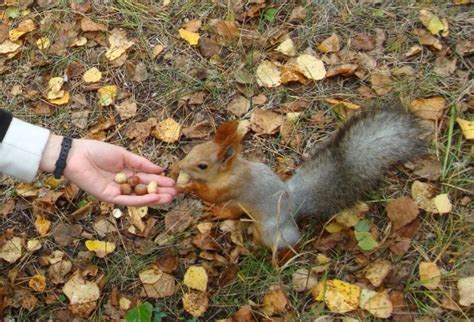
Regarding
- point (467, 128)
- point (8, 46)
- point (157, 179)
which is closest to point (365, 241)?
point (467, 128)

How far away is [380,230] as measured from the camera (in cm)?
163

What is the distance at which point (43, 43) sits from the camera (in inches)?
85.6

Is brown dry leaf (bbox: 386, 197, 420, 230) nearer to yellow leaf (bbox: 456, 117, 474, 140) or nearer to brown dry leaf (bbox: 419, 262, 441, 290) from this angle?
brown dry leaf (bbox: 419, 262, 441, 290)

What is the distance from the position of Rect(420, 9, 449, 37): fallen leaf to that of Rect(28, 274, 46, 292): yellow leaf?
1.60 meters

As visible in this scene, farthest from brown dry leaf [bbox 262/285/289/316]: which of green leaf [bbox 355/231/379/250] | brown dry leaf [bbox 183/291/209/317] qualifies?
green leaf [bbox 355/231/379/250]

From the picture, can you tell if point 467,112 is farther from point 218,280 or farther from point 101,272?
point 101,272

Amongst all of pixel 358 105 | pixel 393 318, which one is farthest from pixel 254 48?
pixel 393 318

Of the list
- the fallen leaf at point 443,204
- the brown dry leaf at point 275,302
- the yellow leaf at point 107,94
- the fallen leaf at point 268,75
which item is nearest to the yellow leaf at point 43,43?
the yellow leaf at point 107,94

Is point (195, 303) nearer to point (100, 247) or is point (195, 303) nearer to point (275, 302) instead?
point (275, 302)

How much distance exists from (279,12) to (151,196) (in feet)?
3.41

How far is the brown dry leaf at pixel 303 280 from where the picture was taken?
1562mm

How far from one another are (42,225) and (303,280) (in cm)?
86

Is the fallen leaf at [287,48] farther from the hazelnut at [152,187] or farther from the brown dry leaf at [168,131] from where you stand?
the hazelnut at [152,187]

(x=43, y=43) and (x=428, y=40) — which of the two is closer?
(x=428, y=40)
